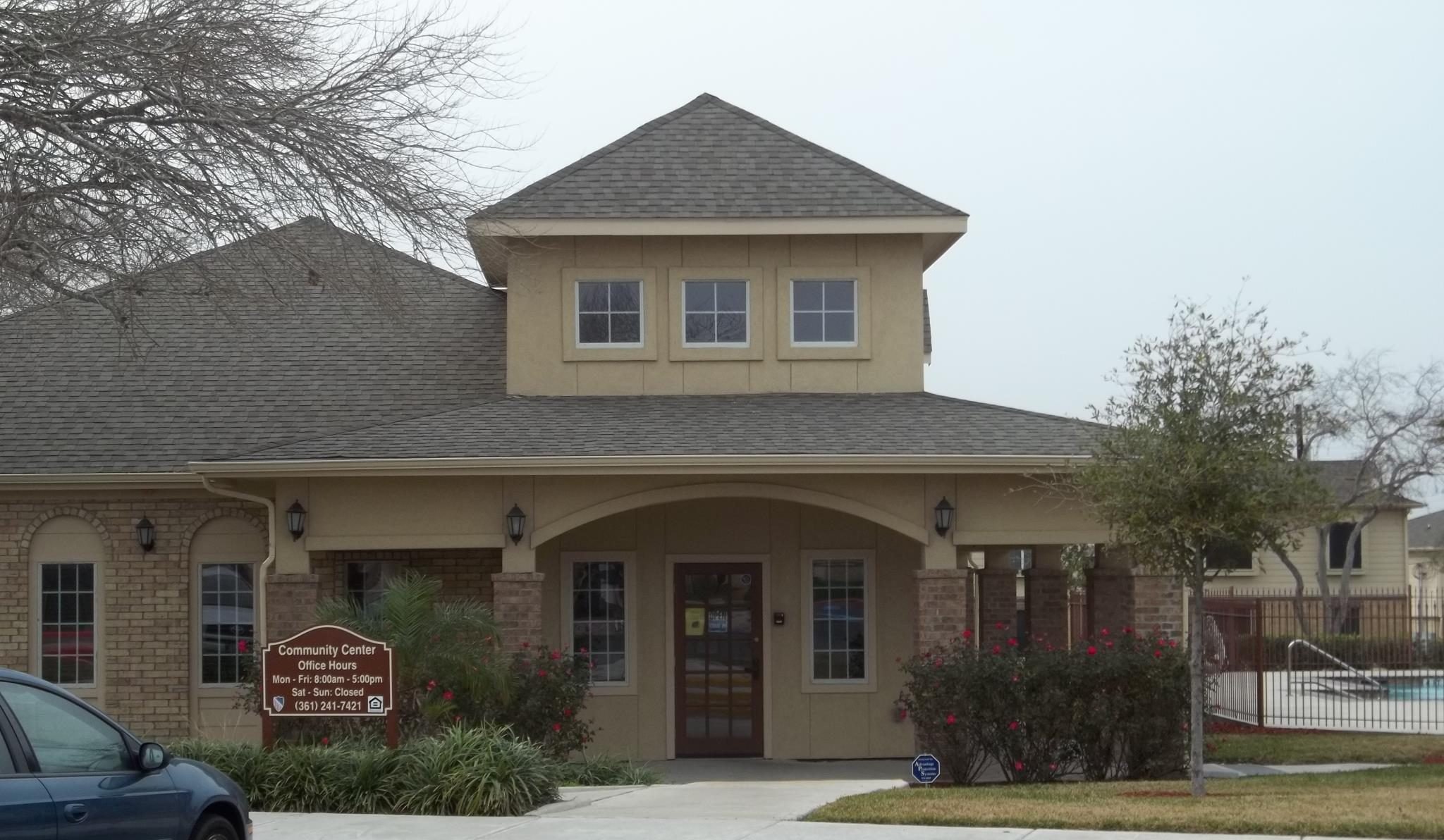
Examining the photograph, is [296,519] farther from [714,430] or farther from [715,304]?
[715,304]

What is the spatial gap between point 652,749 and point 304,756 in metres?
6.35

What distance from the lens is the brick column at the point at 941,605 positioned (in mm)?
16219

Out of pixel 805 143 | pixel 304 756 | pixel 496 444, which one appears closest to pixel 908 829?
pixel 304 756

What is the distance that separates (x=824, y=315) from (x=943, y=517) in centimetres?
350

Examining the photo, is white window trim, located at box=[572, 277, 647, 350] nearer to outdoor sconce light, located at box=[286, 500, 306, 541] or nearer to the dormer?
the dormer

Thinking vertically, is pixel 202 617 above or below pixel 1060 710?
above

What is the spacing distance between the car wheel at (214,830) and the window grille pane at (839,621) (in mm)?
10417

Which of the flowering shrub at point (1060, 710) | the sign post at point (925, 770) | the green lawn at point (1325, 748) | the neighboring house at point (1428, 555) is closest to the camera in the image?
the sign post at point (925, 770)

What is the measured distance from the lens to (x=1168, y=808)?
11.8 metres

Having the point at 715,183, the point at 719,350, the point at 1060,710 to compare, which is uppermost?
the point at 715,183

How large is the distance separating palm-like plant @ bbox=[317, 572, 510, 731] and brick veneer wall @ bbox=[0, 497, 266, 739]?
389 centimetres

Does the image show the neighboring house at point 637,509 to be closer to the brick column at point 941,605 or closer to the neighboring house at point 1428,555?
the brick column at point 941,605

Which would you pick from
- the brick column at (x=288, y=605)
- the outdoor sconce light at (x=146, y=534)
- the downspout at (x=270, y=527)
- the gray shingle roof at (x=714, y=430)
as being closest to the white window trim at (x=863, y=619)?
the gray shingle roof at (x=714, y=430)

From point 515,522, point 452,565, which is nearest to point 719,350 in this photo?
point 515,522
